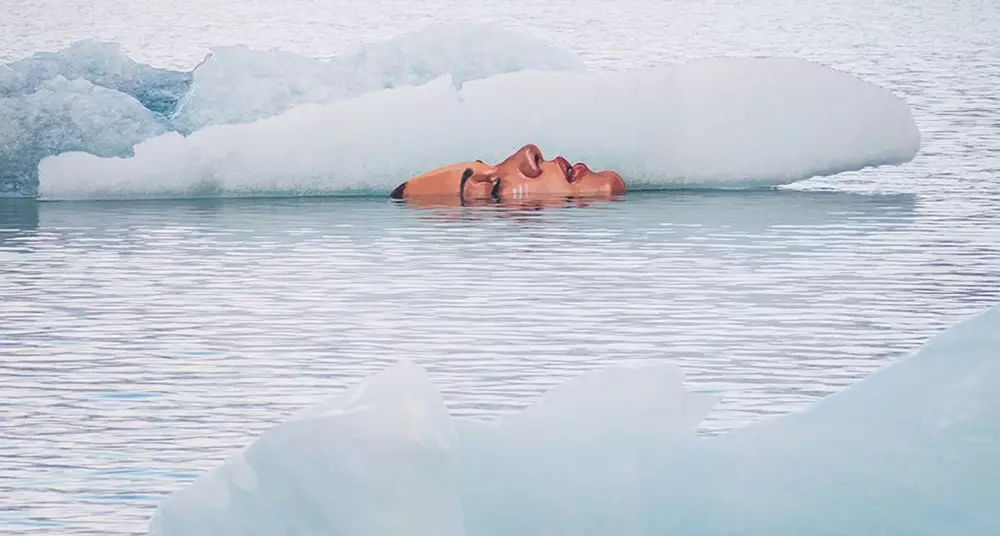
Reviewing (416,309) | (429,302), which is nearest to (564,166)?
(429,302)

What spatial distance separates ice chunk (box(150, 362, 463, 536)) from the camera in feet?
10.7

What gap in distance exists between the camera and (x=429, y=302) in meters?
7.46

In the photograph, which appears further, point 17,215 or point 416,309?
point 17,215

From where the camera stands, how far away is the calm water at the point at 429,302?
5105 mm

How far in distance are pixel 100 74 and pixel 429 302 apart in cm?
692

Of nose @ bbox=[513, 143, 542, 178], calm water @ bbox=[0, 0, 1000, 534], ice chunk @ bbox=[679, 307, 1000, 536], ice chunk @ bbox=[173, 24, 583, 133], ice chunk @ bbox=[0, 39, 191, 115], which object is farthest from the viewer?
ice chunk @ bbox=[0, 39, 191, 115]

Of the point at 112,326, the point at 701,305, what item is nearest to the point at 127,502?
the point at 112,326

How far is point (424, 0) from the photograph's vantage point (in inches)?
779

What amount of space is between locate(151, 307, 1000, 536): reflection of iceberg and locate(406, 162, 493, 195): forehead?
28.9ft

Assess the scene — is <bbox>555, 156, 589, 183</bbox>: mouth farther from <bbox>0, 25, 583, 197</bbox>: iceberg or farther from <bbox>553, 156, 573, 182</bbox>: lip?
<bbox>0, 25, 583, 197</bbox>: iceberg

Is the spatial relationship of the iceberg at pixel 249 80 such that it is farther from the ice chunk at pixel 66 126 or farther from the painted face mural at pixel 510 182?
the painted face mural at pixel 510 182

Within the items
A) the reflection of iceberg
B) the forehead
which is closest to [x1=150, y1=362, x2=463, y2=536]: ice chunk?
the reflection of iceberg

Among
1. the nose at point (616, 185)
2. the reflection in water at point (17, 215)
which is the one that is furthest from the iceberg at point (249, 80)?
the nose at point (616, 185)

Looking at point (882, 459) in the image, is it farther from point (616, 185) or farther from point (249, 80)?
point (249, 80)
